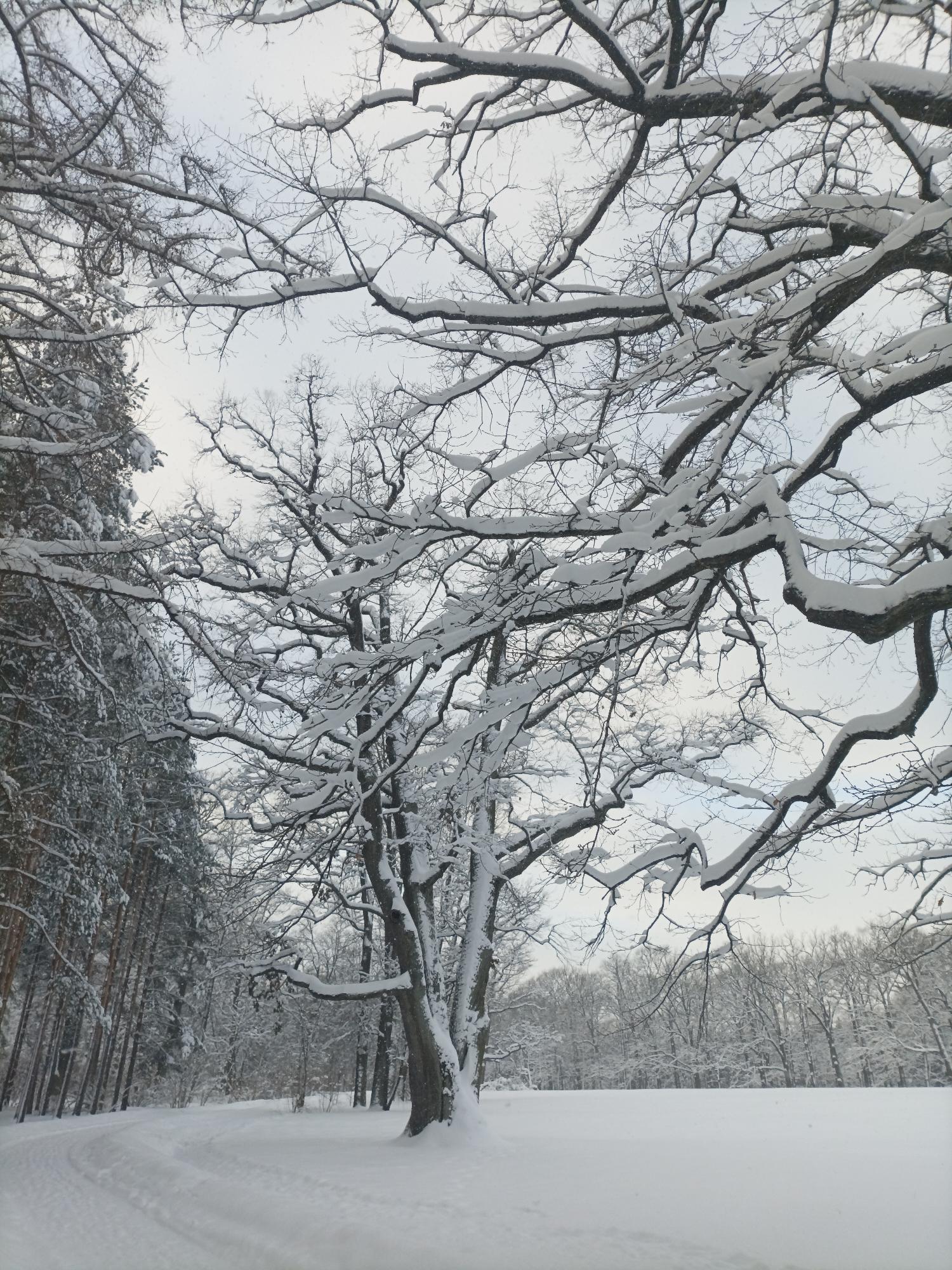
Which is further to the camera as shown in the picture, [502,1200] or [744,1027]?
[744,1027]

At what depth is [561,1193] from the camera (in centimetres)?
738

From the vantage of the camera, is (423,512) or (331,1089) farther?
(331,1089)

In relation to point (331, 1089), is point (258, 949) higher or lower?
higher

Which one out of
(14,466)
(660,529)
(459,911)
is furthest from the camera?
(459,911)

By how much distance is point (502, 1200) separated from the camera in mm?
7188

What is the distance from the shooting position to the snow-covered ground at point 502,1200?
5.68 meters

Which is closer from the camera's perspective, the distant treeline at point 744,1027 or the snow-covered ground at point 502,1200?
the snow-covered ground at point 502,1200

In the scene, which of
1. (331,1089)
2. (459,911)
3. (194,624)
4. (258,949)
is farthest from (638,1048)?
(194,624)

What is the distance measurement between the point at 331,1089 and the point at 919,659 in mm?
40099

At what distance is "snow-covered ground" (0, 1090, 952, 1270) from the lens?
223 inches

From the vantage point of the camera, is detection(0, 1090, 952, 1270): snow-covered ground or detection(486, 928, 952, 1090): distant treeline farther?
detection(486, 928, 952, 1090): distant treeline

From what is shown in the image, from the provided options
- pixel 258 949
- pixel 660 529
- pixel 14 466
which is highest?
pixel 14 466

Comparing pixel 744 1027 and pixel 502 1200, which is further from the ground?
pixel 744 1027

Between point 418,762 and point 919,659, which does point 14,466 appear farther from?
point 919,659
